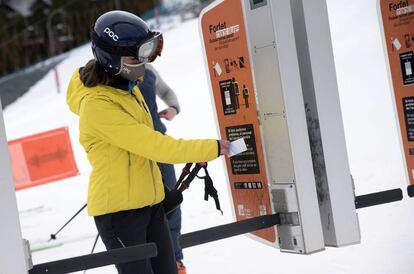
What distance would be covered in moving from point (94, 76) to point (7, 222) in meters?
0.61

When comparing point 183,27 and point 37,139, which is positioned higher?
point 183,27

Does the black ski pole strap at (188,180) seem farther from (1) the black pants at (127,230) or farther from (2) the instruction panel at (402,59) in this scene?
(2) the instruction panel at (402,59)

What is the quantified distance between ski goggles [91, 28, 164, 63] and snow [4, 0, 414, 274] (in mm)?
1849

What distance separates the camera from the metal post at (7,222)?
8.59 ft

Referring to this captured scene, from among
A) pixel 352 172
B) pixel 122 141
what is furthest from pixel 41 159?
pixel 122 141

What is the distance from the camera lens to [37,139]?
30.8 feet

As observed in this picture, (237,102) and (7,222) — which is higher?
(237,102)

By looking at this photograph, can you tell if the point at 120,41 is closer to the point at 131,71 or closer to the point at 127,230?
the point at 131,71

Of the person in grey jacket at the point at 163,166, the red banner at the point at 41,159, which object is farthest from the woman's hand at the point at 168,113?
the red banner at the point at 41,159

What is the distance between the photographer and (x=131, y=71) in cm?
277

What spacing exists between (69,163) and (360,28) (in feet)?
19.0

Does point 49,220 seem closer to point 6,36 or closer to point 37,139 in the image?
point 37,139

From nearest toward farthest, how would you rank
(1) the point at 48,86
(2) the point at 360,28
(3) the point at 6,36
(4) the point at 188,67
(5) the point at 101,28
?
(5) the point at 101,28
(2) the point at 360,28
(4) the point at 188,67
(1) the point at 48,86
(3) the point at 6,36

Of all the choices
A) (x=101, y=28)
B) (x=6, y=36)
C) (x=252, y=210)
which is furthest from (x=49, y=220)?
(x=6, y=36)
